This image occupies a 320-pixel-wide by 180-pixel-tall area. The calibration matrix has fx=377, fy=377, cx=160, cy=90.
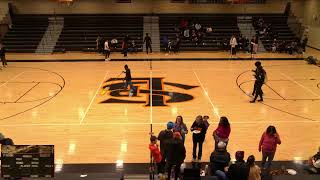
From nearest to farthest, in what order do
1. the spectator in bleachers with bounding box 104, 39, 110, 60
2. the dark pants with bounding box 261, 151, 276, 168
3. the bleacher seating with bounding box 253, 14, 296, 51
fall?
the dark pants with bounding box 261, 151, 276, 168 → the spectator in bleachers with bounding box 104, 39, 110, 60 → the bleacher seating with bounding box 253, 14, 296, 51

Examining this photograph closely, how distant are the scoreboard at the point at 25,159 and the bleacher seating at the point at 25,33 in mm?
21950

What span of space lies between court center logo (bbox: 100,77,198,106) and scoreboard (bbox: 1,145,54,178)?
27.6ft

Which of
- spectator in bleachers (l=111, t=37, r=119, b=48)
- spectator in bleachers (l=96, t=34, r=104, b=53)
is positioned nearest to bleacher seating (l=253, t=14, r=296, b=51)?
spectator in bleachers (l=111, t=37, r=119, b=48)

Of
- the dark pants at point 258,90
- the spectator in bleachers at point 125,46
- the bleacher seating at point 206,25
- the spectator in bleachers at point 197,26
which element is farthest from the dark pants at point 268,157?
the spectator in bleachers at point 197,26

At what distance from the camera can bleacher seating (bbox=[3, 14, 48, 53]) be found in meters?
27.5

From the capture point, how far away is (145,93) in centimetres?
1625

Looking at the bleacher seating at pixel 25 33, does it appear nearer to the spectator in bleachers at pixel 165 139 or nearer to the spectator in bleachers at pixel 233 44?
the spectator in bleachers at pixel 233 44

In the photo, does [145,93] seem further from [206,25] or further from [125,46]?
[206,25]

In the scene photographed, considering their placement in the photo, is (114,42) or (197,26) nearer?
(114,42)

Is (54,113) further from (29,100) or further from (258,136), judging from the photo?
(258,136)

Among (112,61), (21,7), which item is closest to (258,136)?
(112,61)

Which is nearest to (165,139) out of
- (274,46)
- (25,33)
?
(274,46)

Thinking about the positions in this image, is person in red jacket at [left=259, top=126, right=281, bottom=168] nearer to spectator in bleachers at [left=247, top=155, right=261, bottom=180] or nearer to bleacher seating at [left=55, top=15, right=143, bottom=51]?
spectator in bleachers at [left=247, top=155, right=261, bottom=180]

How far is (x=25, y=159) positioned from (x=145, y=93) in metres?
10.0
